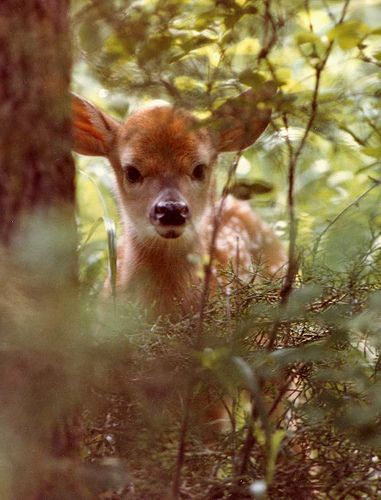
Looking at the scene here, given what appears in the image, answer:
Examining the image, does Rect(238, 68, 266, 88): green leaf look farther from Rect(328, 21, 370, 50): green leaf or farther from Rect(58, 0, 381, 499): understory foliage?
Rect(328, 21, 370, 50): green leaf

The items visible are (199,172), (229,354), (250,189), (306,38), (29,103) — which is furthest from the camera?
(199,172)

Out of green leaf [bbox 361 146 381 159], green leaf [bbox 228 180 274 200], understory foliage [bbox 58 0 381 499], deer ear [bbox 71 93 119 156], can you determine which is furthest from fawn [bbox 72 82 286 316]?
understory foliage [bbox 58 0 381 499]

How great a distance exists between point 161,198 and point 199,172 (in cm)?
63

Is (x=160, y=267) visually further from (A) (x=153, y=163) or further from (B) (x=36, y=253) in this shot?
(B) (x=36, y=253)

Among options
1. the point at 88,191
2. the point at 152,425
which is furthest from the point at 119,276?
the point at 152,425

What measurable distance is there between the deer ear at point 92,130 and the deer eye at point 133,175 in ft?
0.82

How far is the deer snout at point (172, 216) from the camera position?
577 cm

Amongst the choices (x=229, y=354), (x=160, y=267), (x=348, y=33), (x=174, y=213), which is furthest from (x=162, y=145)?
(x=229, y=354)

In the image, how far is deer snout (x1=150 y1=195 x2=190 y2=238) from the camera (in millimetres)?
5773

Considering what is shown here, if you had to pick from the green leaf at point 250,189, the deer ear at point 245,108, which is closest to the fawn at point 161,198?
the green leaf at point 250,189

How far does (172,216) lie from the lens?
227 inches

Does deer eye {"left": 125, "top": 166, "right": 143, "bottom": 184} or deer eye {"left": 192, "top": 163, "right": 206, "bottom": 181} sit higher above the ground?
deer eye {"left": 192, "top": 163, "right": 206, "bottom": 181}

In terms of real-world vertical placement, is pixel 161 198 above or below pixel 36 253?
below

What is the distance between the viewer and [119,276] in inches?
245
